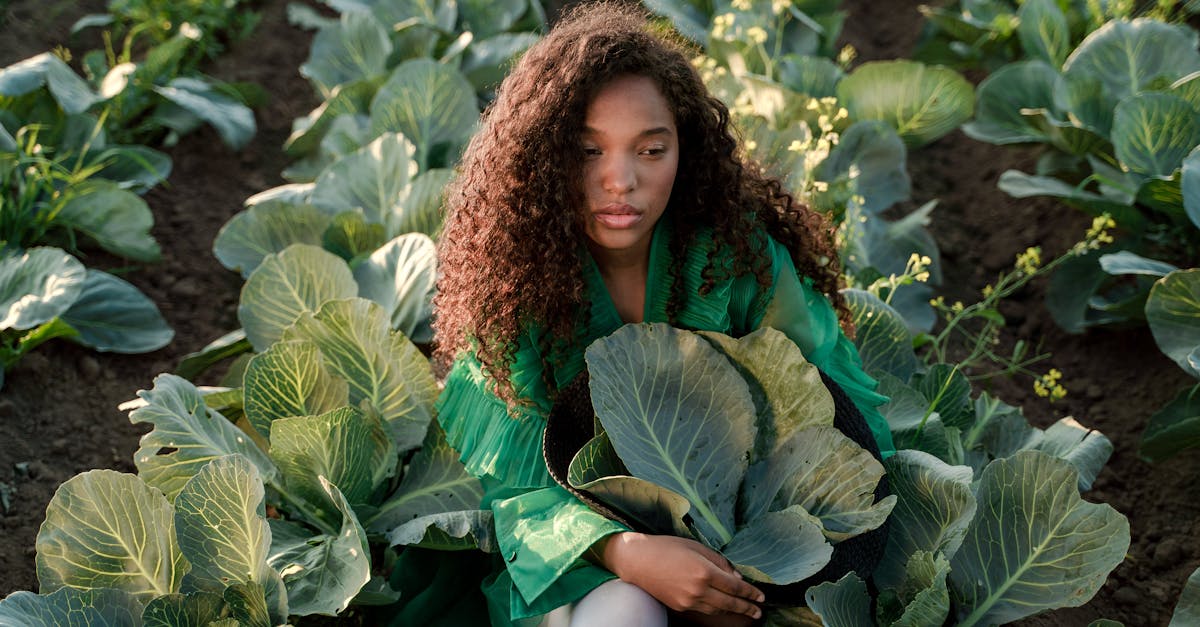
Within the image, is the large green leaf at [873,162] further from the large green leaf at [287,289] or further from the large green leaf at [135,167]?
the large green leaf at [135,167]

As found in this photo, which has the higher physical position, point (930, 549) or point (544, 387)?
point (544, 387)

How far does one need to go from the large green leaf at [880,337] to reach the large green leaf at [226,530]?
1.28m

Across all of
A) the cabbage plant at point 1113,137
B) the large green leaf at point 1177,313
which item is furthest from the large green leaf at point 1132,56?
the large green leaf at point 1177,313

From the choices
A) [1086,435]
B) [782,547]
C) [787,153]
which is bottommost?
[1086,435]

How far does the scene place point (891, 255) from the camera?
10.4 ft

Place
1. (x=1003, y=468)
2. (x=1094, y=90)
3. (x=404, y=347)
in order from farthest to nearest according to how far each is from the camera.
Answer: (x=1094, y=90), (x=404, y=347), (x=1003, y=468)

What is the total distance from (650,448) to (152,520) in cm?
84

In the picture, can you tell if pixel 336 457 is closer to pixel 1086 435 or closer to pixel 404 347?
pixel 404 347

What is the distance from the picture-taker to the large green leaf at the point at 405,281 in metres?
2.69

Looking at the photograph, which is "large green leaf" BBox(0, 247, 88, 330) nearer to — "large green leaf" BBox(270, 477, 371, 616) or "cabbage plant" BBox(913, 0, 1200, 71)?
"large green leaf" BBox(270, 477, 371, 616)

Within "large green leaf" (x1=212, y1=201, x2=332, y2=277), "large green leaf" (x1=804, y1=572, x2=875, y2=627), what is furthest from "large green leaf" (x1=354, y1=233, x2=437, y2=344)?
"large green leaf" (x1=804, y1=572, x2=875, y2=627)

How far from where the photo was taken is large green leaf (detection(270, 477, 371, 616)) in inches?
79.4

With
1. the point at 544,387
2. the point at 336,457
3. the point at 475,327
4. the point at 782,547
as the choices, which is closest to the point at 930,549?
the point at 782,547

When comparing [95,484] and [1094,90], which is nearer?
[95,484]
